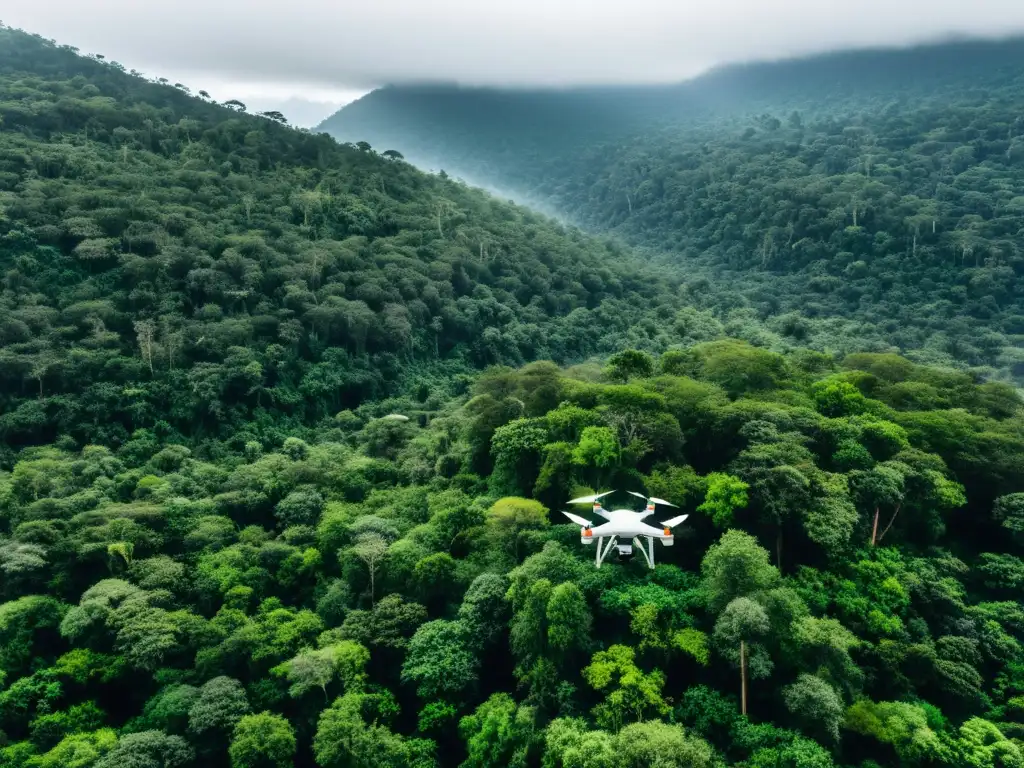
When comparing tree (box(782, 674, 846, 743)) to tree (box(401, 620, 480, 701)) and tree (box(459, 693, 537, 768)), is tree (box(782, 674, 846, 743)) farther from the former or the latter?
tree (box(401, 620, 480, 701))

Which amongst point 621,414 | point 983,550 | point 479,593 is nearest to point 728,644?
point 479,593

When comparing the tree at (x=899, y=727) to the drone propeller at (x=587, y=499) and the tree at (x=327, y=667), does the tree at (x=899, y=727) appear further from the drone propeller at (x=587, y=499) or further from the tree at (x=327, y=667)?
the tree at (x=327, y=667)

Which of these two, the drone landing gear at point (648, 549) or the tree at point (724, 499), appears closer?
the drone landing gear at point (648, 549)

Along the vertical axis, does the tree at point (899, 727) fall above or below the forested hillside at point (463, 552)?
below

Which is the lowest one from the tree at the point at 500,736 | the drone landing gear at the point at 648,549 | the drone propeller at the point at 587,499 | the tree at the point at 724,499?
the tree at the point at 500,736

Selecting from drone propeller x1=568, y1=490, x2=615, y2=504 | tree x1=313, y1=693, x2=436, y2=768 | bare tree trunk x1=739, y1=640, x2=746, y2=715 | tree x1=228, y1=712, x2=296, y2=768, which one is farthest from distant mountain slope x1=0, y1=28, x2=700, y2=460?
bare tree trunk x1=739, y1=640, x2=746, y2=715

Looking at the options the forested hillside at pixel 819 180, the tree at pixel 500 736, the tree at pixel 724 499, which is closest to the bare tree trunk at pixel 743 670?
the tree at pixel 724 499
